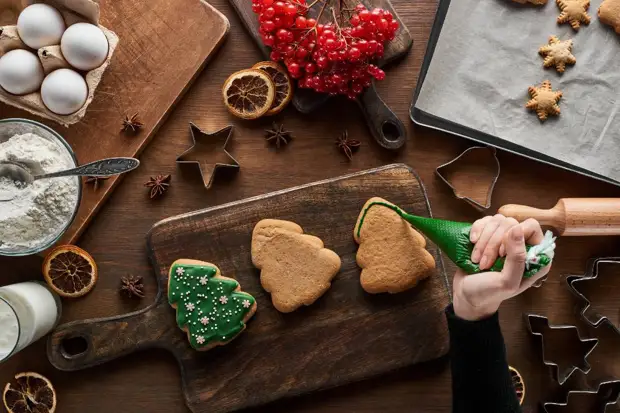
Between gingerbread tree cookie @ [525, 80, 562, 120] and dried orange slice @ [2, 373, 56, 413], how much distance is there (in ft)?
4.43

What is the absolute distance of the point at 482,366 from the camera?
1404mm

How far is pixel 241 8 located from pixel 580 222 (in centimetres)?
95

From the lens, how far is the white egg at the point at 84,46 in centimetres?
145

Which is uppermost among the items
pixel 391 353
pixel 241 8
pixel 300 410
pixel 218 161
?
pixel 241 8

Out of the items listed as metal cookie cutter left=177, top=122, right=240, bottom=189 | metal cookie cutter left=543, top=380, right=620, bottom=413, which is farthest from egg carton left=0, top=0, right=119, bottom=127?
metal cookie cutter left=543, top=380, right=620, bottom=413

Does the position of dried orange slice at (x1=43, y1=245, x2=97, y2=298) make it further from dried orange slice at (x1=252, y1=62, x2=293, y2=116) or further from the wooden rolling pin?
the wooden rolling pin

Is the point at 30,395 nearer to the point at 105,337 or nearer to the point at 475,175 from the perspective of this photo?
the point at 105,337

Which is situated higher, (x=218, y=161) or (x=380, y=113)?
(x=380, y=113)

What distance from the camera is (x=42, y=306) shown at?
1507 millimetres

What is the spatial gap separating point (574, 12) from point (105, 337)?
137 cm

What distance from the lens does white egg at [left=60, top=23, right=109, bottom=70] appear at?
1.45 m

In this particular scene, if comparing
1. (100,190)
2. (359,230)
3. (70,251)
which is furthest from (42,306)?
(359,230)

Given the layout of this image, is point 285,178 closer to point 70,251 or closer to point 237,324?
point 237,324

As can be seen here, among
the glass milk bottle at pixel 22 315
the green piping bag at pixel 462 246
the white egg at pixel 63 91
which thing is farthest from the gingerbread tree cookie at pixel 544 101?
the glass milk bottle at pixel 22 315
